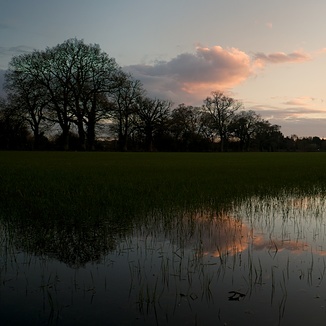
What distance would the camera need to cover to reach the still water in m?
3.84

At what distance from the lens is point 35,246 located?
252 inches

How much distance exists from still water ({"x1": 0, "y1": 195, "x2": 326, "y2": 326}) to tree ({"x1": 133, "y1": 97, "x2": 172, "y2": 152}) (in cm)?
8007

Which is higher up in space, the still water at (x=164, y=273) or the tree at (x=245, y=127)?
the tree at (x=245, y=127)

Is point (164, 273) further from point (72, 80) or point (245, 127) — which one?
point (245, 127)

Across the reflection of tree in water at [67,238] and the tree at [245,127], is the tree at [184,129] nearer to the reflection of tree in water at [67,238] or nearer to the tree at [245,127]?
the tree at [245,127]

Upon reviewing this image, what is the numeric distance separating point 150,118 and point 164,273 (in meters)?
86.2

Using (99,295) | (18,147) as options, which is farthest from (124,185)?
(18,147)

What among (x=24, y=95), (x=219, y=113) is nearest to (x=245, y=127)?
(x=219, y=113)

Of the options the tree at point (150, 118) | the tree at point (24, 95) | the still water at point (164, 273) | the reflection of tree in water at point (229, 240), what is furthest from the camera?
the tree at point (150, 118)

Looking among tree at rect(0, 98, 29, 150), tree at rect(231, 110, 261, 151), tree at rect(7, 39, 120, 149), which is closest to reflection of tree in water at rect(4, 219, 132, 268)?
tree at rect(7, 39, 120, 149)

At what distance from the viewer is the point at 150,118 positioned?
3553 inches

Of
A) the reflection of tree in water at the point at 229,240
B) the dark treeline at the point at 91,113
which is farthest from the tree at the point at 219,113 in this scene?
the reflection of tree in water at the point at 229,240

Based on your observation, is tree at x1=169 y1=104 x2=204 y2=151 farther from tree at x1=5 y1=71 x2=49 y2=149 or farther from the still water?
the still water

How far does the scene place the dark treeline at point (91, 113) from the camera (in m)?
57.0
